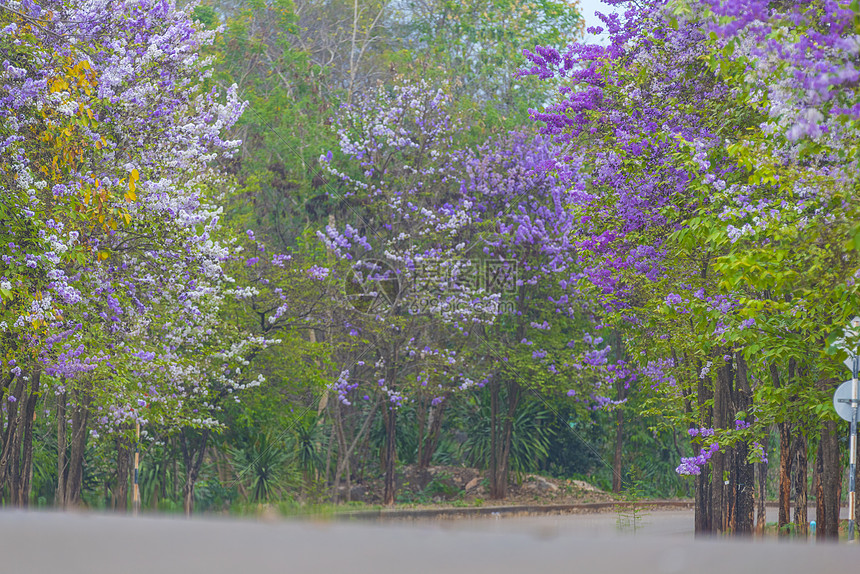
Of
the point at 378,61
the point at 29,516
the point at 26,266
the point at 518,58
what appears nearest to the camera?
the point at 29,516

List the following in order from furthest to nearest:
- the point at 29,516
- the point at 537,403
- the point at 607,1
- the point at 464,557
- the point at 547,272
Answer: the point at 537,403 → the point at 547,272 → the point at 607,1 → the point at 29,516 → the point at 464,557

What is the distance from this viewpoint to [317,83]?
34.5m

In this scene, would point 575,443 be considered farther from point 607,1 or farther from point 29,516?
point 29,516

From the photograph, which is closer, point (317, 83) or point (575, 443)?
point (575, 443)

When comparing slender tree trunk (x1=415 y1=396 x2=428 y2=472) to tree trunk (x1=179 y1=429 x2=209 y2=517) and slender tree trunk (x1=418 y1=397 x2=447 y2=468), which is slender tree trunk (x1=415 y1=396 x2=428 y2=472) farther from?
tree trunk (x1=179 y1=429 x2=209 y2=517)

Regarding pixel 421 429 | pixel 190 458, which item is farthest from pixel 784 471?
pixel 421 429

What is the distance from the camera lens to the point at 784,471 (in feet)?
46.1

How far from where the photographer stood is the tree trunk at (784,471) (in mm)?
13500

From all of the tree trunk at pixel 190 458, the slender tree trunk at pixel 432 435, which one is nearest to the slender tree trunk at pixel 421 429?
the slender tree trunk at pixel 432 435

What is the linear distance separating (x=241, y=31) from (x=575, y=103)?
70.8 ft

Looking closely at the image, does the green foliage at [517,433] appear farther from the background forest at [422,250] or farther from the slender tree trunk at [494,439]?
the slender tree trunk at [494,439]

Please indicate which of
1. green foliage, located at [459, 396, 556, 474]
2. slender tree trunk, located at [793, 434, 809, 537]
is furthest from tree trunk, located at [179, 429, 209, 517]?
slender tree trunk, located at [793, 434, 809, 537]

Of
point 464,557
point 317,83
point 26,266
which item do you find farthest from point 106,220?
point 317,83

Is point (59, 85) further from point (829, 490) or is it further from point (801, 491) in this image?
point (801, 491)
